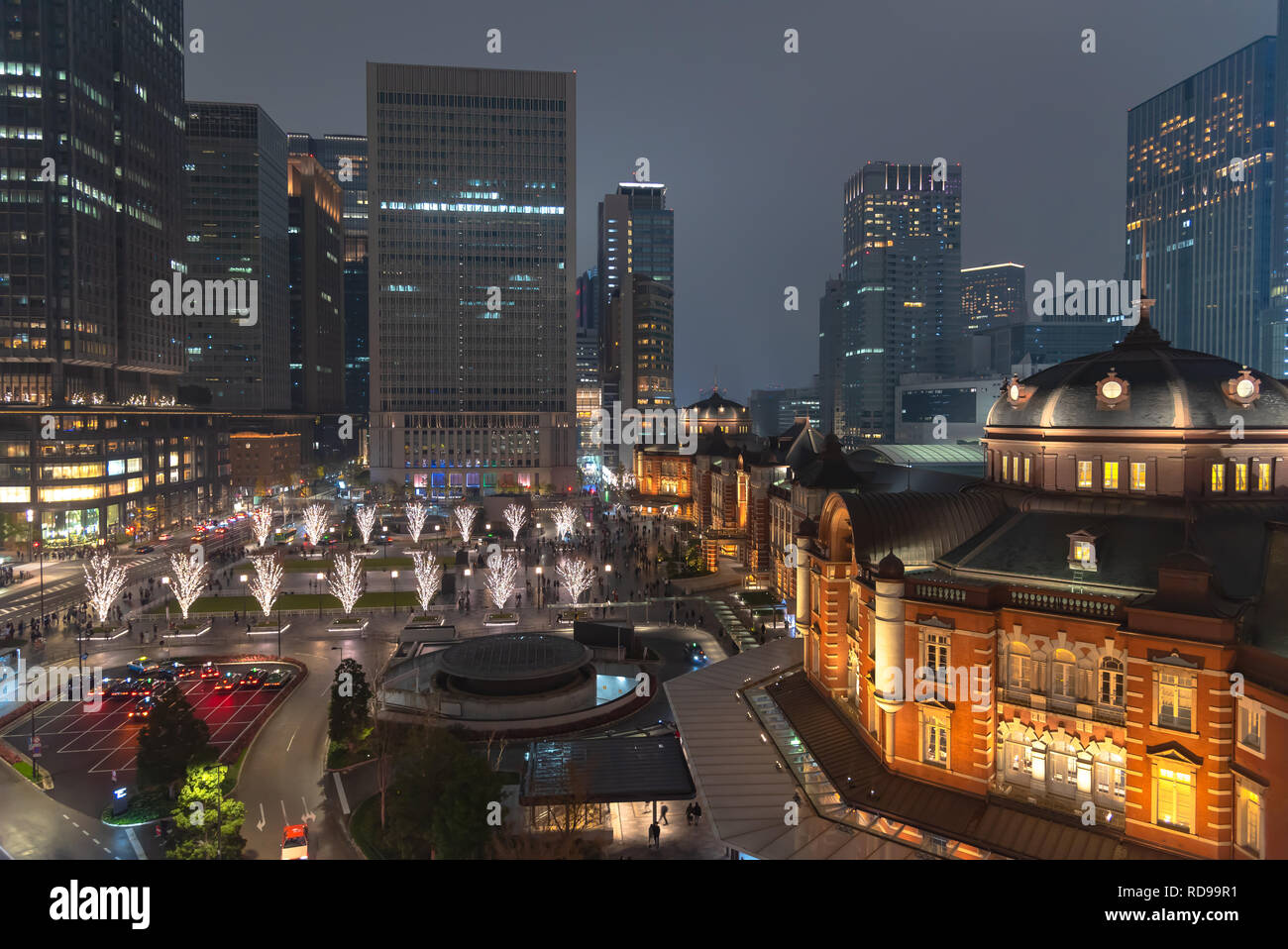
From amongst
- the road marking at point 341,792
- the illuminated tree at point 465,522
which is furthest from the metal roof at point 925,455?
the road marking at point 341,792

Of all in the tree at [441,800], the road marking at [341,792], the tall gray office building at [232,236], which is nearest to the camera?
the tree at [441,800]

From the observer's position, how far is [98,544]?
308 feet

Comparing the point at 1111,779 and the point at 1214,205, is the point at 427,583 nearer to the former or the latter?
the point at 1111,779

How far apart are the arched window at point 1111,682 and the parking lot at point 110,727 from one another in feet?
126

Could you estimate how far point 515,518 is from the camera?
99000 mm

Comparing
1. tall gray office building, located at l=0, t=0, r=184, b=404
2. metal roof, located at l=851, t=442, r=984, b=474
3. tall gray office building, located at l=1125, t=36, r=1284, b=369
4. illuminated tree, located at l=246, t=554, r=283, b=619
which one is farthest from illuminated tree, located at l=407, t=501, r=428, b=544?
tall gray office building, located at l=1125, t=36, r=1284, b=369

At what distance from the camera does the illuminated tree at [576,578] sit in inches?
2530

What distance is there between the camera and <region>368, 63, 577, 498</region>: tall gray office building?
492 feet

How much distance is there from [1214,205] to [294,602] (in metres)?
158

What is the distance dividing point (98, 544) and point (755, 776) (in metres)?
91.4

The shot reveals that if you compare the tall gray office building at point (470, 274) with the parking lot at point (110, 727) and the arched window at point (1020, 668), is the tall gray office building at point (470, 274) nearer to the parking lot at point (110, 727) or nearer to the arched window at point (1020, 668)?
the parking lot at point (110, 727)

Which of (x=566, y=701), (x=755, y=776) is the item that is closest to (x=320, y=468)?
(x=566, y=701)

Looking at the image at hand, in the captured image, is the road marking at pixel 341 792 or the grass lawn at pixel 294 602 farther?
the grass lawn at pixel 294 602
